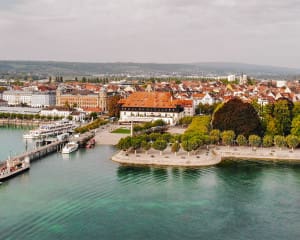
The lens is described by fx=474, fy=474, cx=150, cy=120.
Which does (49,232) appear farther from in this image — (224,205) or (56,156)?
(56,156)

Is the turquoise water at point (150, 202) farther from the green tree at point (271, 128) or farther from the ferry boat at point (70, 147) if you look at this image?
the green tree at point (271, 128)

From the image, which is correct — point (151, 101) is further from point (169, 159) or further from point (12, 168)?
point (12, 168)

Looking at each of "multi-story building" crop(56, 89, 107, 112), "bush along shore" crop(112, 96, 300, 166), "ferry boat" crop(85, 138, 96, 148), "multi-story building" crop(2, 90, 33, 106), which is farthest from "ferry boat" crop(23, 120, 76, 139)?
"multi-story building" crop(2, 90, 33, 106)

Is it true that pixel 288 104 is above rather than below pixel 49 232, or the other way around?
above

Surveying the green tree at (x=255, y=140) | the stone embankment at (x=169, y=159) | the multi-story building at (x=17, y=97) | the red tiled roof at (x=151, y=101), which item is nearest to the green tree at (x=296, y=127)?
the green tree at (x=255, y=140)

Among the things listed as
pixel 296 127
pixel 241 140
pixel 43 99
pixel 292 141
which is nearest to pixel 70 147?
pixel 241 140

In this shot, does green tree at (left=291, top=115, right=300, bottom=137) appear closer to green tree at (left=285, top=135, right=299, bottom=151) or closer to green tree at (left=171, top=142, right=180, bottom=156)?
green tree at (left=285, top=135, right=299, bottom=151)

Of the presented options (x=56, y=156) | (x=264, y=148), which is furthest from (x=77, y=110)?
(x=264, y=148)
